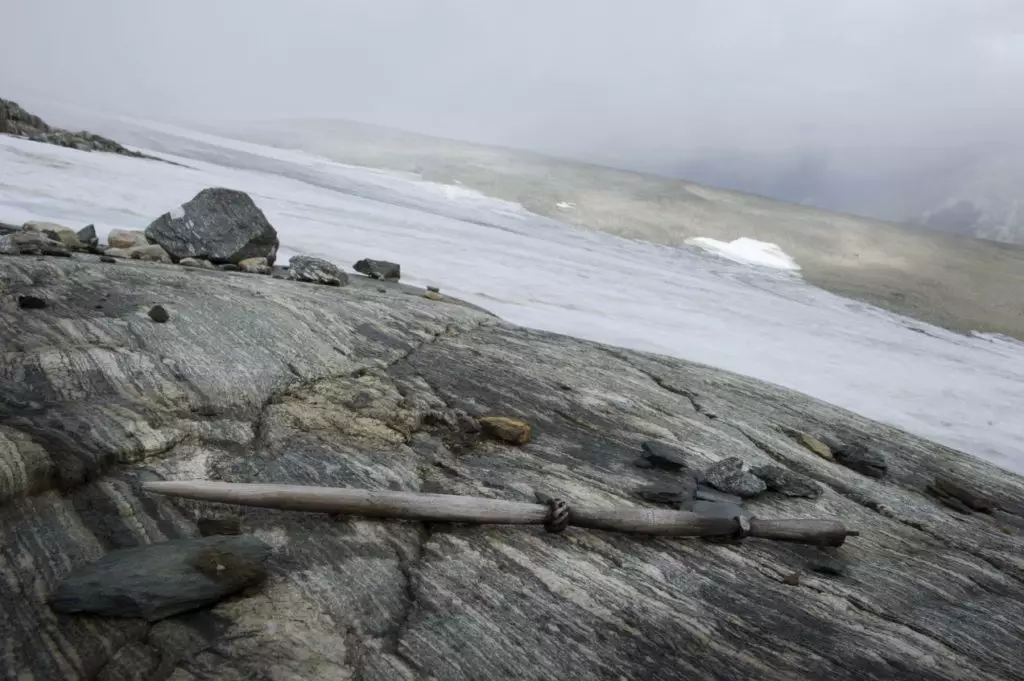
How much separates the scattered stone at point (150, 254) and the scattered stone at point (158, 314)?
4568 millimetres

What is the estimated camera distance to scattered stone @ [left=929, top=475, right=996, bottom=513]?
8195 mm

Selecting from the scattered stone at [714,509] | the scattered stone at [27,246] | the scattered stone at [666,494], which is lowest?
Answer: the scattered stone at [666,494]

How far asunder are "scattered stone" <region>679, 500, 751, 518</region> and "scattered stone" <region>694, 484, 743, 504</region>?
19 cm

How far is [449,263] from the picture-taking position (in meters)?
21.4

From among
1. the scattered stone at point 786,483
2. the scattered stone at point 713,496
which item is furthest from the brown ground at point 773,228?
the scattered stone at point 713,496

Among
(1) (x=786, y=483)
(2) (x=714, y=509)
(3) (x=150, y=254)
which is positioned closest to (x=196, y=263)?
(3) (x=150, y=254)

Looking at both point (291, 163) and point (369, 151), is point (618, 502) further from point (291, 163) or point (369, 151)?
point (369, 151)

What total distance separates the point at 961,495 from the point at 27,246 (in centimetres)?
1403

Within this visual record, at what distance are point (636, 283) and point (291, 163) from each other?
37258mm

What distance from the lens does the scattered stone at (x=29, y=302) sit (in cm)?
678

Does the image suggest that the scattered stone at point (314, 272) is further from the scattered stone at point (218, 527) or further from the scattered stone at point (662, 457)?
the scattered stone at point (218, 527)

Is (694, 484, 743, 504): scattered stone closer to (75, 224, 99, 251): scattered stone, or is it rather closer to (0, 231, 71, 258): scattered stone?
(0, 231, 71, 258): scattered stone

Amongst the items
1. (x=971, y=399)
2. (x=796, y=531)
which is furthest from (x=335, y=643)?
(x=971, y=399)

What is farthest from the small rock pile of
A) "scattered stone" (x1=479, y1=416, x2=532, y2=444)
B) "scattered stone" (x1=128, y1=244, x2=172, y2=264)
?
"scattered stone" (x1=479, y1=416, x2=532, y2=444)
